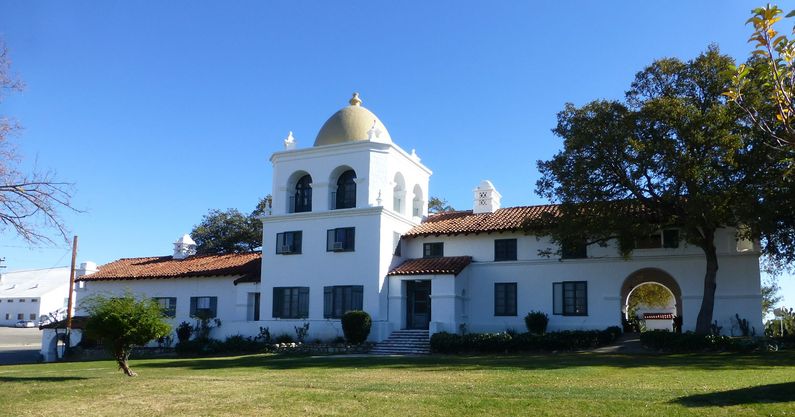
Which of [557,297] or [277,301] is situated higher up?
[557,297]

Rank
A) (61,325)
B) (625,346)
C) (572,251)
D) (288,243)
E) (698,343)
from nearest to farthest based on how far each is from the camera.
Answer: (698,343), (625,346), (572,251), (288,243), (61,325)

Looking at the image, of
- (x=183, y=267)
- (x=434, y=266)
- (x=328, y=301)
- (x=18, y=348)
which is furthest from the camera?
(x=18, y=348)

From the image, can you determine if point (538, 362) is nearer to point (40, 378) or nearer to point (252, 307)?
point (40, 378)

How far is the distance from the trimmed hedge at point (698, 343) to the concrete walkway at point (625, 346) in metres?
0.87

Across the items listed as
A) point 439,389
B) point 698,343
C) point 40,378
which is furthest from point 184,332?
point 439,389

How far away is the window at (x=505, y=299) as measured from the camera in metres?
33.5

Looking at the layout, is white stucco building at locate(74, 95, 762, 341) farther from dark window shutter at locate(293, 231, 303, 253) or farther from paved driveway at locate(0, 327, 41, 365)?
paved driveway at locate(0, 327, 41, 365)

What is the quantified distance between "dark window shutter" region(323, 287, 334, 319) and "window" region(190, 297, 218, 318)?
763cm

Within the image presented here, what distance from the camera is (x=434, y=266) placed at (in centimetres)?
3384

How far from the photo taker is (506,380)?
17.2m

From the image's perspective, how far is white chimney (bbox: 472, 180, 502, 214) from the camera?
3722 centimetres

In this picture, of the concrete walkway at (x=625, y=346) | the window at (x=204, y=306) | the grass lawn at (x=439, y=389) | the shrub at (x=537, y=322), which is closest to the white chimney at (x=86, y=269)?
the window at (x=204, y=306)

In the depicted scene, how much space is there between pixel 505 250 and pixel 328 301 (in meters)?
9.14

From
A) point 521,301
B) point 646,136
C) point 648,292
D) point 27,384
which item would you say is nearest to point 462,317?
point 521,301
